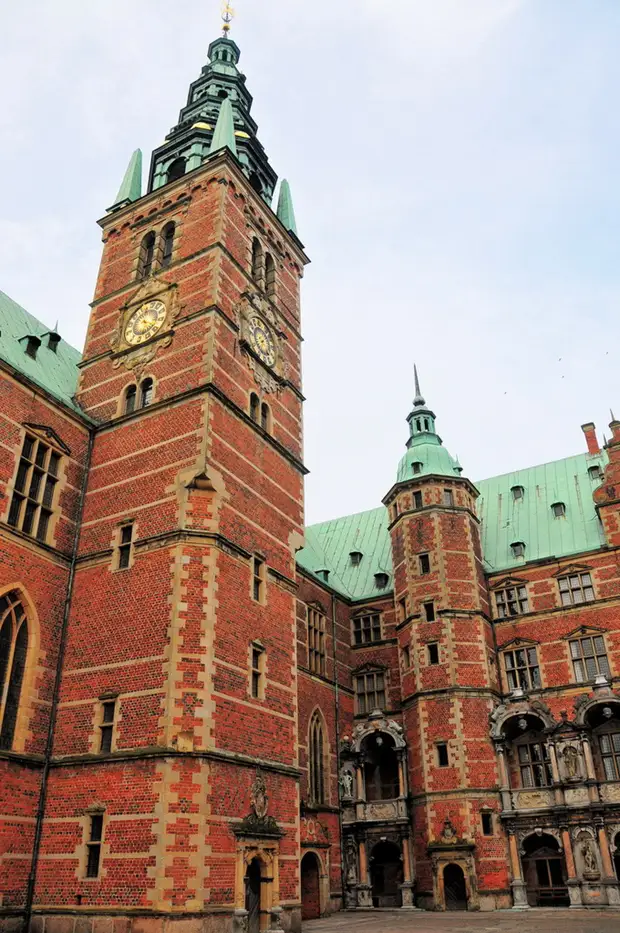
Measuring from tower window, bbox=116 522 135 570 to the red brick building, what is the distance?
7cm

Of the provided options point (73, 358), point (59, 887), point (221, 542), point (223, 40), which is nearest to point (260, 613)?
point (221, 542)

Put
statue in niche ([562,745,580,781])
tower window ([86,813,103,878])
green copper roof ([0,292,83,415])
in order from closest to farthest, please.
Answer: tower window ([86,813,103,878]) < green copper roof ([0,292,83,415]) < statue in niche ([562,745,580,781])

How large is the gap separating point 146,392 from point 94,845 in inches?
472

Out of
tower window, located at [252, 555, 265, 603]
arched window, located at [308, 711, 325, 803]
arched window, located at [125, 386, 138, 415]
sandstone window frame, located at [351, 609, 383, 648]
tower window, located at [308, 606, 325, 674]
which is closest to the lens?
tower window, located at [252, 555, 265, 603]

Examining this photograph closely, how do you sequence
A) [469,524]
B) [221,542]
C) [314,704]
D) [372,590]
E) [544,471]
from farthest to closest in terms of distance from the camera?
[544,471], [372,590], [469,524], [314,704], [221,542]

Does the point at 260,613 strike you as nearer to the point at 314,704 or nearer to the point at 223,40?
the point at 314,704

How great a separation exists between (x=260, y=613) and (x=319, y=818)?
10.9m

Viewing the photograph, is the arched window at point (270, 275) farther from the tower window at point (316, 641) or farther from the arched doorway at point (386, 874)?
the arched doorway at point (386, 874)

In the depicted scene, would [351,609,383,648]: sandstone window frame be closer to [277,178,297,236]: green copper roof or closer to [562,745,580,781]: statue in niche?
[562,745,580,781]: statue in niche

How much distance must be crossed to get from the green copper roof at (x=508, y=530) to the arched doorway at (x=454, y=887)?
11.5 m

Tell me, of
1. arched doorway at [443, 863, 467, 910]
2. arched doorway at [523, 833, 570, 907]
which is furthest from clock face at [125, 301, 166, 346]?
arched doorway at [523, 833, 570, 907]

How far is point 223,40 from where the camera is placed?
35000mm

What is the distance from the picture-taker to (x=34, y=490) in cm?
1966

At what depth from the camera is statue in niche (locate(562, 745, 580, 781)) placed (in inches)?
1021
